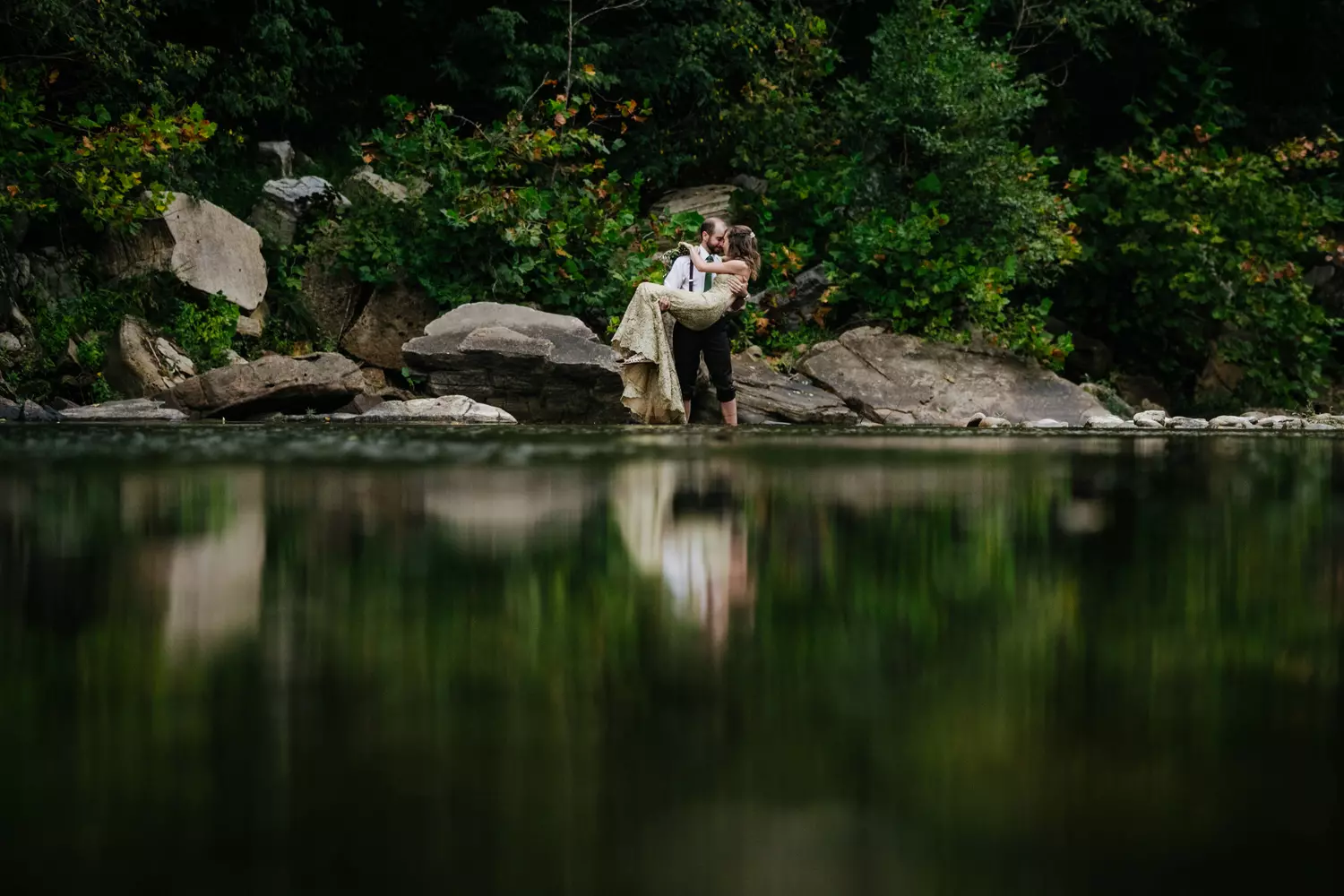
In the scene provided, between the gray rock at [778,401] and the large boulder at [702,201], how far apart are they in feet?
10.6

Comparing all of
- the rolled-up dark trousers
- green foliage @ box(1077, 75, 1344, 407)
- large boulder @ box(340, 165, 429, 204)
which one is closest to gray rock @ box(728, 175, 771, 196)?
green foliage @ box(1077, 75, 1344, 407)

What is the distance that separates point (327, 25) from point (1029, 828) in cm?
1787

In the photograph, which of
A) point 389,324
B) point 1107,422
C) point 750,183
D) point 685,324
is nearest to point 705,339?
point 685,324

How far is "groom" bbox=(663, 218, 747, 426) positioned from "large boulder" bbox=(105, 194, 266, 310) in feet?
17.8

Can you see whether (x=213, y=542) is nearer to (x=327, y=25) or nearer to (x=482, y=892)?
(x=482, y=892)

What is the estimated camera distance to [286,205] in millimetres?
15812

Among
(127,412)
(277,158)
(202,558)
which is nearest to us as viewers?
(202,558)

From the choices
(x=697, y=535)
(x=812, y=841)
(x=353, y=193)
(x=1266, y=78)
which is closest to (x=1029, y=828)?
(x=812, y=841)

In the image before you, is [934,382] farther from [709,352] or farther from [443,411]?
[443,411]

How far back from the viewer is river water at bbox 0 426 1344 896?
68 cm

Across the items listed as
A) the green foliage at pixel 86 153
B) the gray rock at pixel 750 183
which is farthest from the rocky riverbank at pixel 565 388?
the gray rock at pixel 750 183

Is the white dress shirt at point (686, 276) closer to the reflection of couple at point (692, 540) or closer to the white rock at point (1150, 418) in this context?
the white rock at point (1150, 418)

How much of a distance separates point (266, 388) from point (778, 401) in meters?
4.71

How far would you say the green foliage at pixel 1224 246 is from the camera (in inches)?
663
